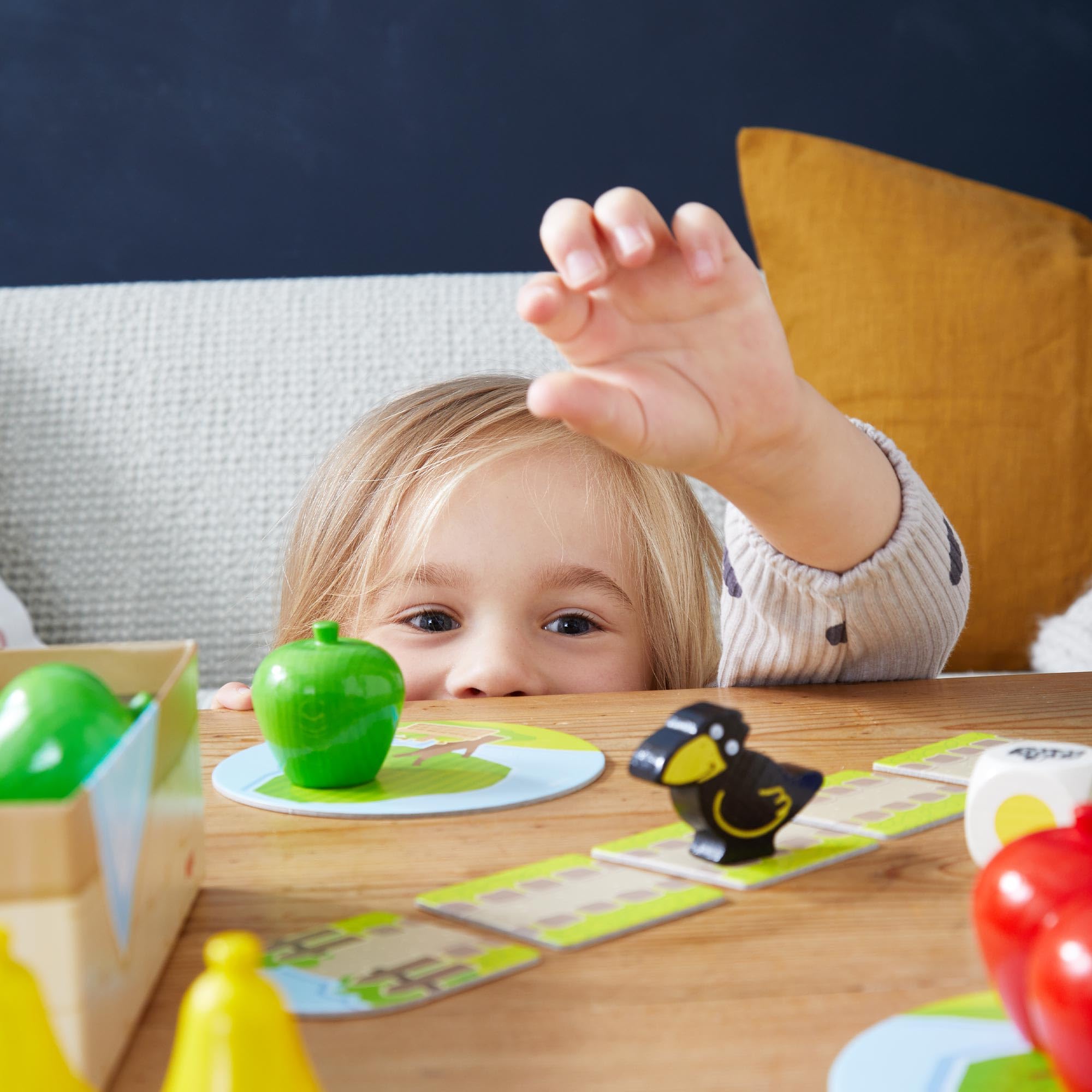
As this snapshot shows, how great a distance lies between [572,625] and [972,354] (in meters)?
0.84

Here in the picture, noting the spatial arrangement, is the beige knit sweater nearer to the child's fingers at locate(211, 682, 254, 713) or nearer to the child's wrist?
the child's wrist

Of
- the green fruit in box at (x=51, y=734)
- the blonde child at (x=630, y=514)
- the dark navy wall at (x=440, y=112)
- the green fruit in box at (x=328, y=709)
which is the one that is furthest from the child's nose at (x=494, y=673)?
the dark navy wall at (x=440, y=112)

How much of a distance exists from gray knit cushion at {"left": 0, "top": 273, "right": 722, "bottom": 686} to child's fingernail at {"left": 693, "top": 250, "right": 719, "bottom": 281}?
1121 millimetres

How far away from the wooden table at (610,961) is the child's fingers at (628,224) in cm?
25

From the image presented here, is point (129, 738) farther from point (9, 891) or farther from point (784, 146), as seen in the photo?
point (784, 146)

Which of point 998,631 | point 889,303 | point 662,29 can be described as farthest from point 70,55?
point 998,631

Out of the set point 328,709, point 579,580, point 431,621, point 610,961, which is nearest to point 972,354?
point 579,580

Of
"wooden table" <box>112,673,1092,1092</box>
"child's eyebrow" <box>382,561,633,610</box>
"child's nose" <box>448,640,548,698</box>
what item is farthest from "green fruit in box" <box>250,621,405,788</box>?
"child's eyebrow" <box>382,561,633,610</box>

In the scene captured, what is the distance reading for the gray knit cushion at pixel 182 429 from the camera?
1656mm

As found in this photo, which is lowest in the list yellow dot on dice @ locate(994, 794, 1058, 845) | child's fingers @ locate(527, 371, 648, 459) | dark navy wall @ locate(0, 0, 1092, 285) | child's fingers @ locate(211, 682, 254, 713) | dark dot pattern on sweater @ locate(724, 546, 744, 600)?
child's fingers @ locate(211, 682, 254, 713)

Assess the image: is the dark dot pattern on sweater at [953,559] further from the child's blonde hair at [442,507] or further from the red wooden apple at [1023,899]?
the red wooden apple at [1023,899]

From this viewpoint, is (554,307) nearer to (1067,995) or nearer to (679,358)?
(679,358)

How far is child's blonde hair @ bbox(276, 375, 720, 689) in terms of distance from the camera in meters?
1.13

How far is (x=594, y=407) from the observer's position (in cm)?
57
